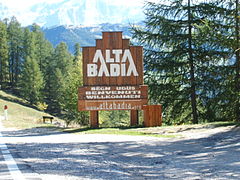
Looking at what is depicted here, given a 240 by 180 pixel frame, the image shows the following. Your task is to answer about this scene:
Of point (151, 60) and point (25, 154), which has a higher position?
point (151, 60)

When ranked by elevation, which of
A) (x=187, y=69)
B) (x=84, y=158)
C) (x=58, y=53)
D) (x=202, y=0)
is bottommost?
(x=84, y=158)

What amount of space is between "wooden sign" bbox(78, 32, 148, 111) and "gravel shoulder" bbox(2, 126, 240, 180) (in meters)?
7.10

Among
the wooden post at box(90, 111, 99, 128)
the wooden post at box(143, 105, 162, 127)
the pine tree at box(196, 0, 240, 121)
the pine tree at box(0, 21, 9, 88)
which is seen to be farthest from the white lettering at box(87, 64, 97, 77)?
the pine tree at box(0, 21, 9, 88)

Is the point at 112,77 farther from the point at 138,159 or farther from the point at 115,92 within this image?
the point at 138,159

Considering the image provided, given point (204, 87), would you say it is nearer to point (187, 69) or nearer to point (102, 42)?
point (187, 69)

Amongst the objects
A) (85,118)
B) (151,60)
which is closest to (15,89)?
(85,118)

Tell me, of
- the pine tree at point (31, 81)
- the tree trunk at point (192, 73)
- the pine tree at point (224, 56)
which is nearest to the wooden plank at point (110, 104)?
the pine tree at point (224, 56)

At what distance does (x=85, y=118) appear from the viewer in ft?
118

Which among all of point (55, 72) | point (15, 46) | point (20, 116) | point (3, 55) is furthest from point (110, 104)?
point (15, 46)

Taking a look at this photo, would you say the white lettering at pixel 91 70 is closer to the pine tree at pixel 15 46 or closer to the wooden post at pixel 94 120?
the wooden post at pixel 94 120

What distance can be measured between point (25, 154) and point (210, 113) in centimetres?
1518

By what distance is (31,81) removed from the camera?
7431cm

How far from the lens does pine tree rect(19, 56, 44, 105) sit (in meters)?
74.1

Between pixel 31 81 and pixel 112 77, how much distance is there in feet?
189
